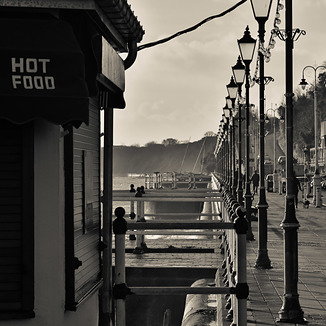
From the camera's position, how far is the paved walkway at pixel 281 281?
11.2m

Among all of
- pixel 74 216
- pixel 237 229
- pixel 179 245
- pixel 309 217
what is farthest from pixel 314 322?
pixel 309 217

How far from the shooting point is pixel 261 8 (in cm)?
1431

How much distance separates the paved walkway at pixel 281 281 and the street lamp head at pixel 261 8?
434 centimetres

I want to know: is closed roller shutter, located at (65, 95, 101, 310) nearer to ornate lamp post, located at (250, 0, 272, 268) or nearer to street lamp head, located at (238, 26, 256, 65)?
ornate lamp post, located at (250, 0, 272, 268)

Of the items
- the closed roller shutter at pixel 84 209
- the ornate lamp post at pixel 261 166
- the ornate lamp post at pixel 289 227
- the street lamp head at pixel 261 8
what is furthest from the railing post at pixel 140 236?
the closed roller shutter at pixel 84 209

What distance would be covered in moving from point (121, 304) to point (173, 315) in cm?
875

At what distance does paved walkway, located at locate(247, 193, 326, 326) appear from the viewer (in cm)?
1117

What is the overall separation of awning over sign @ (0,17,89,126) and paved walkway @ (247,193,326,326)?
179 inches

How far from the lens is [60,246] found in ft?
24.4

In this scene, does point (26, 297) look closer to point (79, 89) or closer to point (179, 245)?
point (79, 89)

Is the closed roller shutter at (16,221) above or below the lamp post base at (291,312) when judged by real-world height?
above

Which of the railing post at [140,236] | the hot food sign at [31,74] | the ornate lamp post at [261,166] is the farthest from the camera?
the railing post at [140,236]

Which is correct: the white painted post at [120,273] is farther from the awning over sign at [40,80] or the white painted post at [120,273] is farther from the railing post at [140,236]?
the railing post at [140,236]

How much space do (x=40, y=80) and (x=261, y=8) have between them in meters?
8.07
